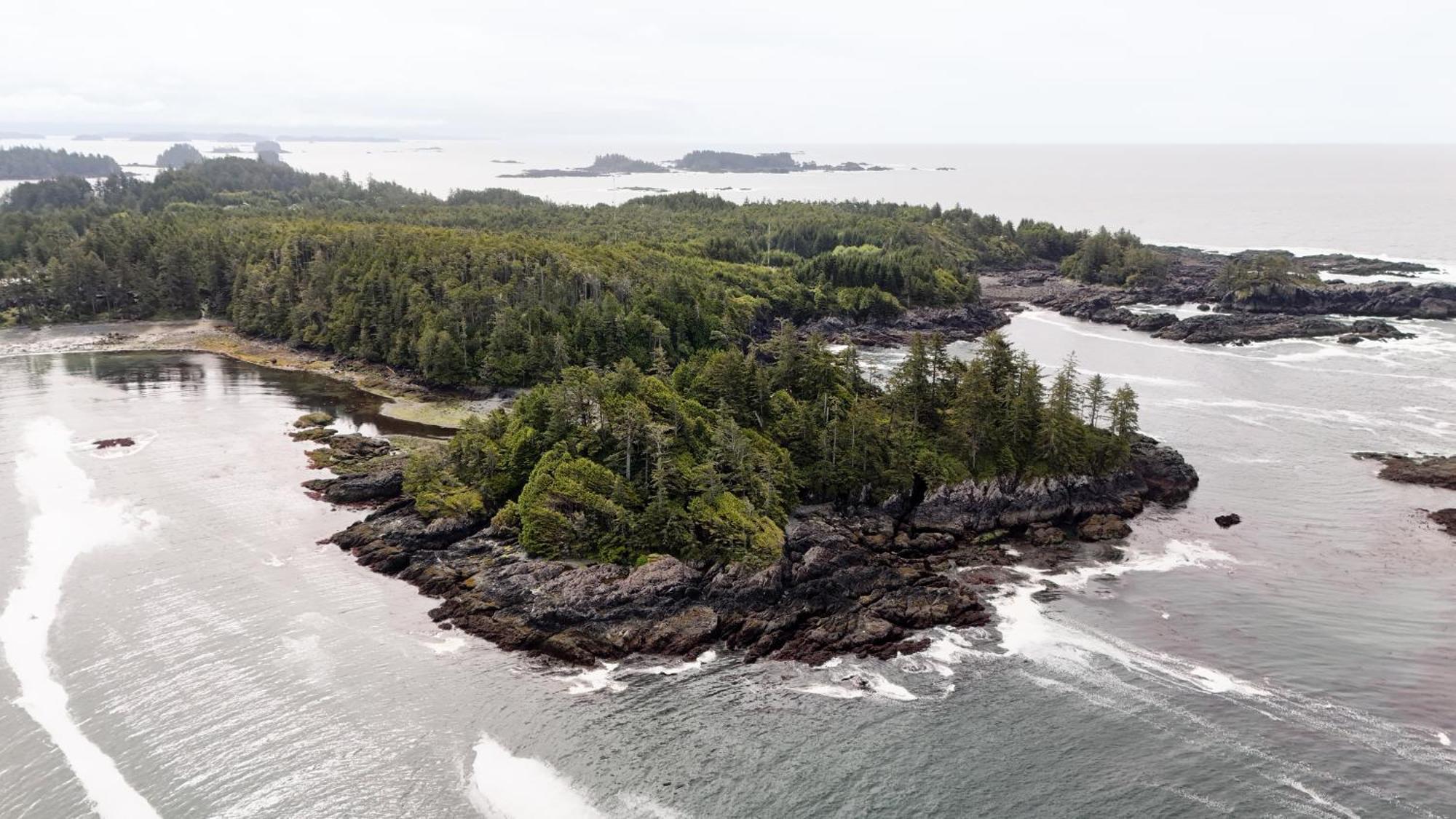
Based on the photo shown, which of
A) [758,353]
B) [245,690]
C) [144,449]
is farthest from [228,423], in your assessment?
[758,353]

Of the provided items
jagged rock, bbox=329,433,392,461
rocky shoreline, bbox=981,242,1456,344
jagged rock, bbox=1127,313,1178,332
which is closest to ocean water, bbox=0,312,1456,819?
jagged rock, bbox=329,433,392,461

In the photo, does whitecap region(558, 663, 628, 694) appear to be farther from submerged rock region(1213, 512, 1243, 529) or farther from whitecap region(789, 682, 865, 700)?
submerged rock region(1213, 512, 1243, 529)

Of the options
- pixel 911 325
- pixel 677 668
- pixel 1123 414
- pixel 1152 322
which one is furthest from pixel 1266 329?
pixel 677 668

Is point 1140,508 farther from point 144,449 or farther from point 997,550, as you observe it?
point 144,449

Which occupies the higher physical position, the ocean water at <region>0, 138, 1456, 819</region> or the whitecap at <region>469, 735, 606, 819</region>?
the ocean water at <region>0, 138, 1456, 819</region>

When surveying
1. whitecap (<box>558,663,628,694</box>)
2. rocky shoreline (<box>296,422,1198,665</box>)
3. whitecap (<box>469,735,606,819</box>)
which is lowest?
whitecap (<box>469,735,606,819</box>)

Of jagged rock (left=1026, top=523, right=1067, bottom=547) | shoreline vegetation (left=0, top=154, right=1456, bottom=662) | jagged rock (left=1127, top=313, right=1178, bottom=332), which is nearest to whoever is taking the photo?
shoreline vegetation (left=0, top=154, right=1456, bottom=662)
